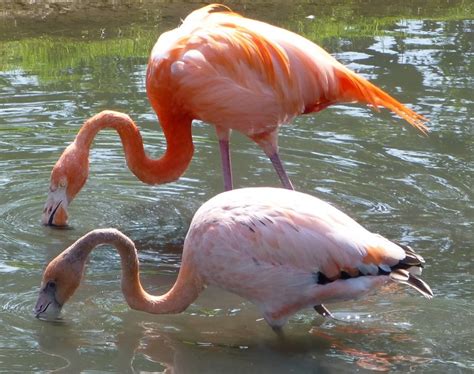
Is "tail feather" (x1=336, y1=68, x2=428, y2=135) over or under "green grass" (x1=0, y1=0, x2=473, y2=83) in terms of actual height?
over

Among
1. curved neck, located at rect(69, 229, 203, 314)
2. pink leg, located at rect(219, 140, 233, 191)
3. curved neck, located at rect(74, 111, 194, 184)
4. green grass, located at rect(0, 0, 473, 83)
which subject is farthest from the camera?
green grass, located at rect(0, 0, 473, 83)

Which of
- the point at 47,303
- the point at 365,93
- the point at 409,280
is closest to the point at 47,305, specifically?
the point at 47,303

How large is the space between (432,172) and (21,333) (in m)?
3.38

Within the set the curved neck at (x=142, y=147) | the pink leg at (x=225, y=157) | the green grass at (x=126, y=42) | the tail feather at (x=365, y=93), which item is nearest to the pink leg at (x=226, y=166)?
the pink leg at (x=225, y=157)

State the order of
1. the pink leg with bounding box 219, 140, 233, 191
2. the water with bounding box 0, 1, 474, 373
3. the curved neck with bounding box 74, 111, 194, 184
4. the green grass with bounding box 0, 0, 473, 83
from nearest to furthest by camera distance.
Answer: the water with bounding box 0, 1, 474, 373 → the curved neck with bounding box 74, 111, 194, 184 → the pink leg with bounding box 219, 140, 233, 191 → the green grass with bounding box 0, 0, 473, 83

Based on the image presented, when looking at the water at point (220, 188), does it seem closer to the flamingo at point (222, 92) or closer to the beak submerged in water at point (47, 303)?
the beak submerged in water at point (47, 303)

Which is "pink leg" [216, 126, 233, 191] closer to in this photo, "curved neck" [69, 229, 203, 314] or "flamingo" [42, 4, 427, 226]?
"flamingo" [42, 4, 427, 226]

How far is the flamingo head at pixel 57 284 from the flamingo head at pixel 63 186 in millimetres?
1220

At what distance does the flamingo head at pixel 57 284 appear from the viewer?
16.5 ft

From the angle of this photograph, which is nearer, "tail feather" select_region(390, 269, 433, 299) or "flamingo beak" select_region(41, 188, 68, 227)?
"tail feather" select_region(390, 269, 433, 299)

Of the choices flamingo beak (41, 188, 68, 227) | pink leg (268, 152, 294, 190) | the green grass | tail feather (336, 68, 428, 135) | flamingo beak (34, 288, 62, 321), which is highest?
tail feather (336, 68, 428, 135)

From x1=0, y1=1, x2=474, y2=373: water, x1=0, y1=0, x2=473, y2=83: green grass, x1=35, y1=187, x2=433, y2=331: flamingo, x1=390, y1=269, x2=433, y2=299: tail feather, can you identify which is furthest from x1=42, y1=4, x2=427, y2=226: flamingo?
x1=0, y1=0, x2=473, y2=83: green grass

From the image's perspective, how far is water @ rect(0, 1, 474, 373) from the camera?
4.86 meters

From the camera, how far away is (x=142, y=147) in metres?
6.56
